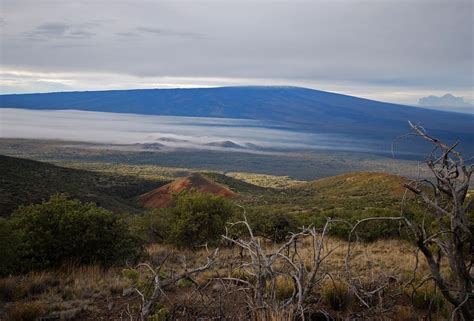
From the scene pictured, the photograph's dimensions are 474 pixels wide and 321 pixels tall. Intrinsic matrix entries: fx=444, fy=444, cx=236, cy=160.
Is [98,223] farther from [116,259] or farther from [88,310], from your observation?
[88,310]

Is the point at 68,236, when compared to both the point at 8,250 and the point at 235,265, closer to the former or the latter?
the point at 8,250

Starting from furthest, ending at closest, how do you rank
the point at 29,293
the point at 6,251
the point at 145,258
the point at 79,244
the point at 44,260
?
the point at 145,258, the point at 79,244, the point at 44,260, the point at 6,251, the point at 29,293

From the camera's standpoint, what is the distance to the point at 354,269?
10617mm

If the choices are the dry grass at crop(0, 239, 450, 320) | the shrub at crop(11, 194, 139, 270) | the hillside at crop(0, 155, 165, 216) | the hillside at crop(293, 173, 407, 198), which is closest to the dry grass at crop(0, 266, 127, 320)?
the dry grass at crop(0, 239, 450, 320)

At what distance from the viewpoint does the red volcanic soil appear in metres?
61.4

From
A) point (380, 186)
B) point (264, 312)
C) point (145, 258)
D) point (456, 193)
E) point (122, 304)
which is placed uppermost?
point (456, 193)

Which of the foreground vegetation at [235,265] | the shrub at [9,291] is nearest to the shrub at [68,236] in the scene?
the foreground vegetation at [235,265]

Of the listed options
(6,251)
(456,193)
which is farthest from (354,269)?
(6,251)

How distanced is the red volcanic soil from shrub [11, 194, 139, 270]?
46.9 metres

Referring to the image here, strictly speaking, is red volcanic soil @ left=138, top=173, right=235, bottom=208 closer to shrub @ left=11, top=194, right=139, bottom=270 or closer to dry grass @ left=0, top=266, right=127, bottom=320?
shrub @ left=11, top=194, right=139, bottom=270

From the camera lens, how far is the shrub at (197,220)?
17.7 m

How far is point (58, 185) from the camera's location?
174 feet

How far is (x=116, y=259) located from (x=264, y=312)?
847 centimetres

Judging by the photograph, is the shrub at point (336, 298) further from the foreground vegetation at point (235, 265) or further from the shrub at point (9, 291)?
the shrub at point (9, 291)
